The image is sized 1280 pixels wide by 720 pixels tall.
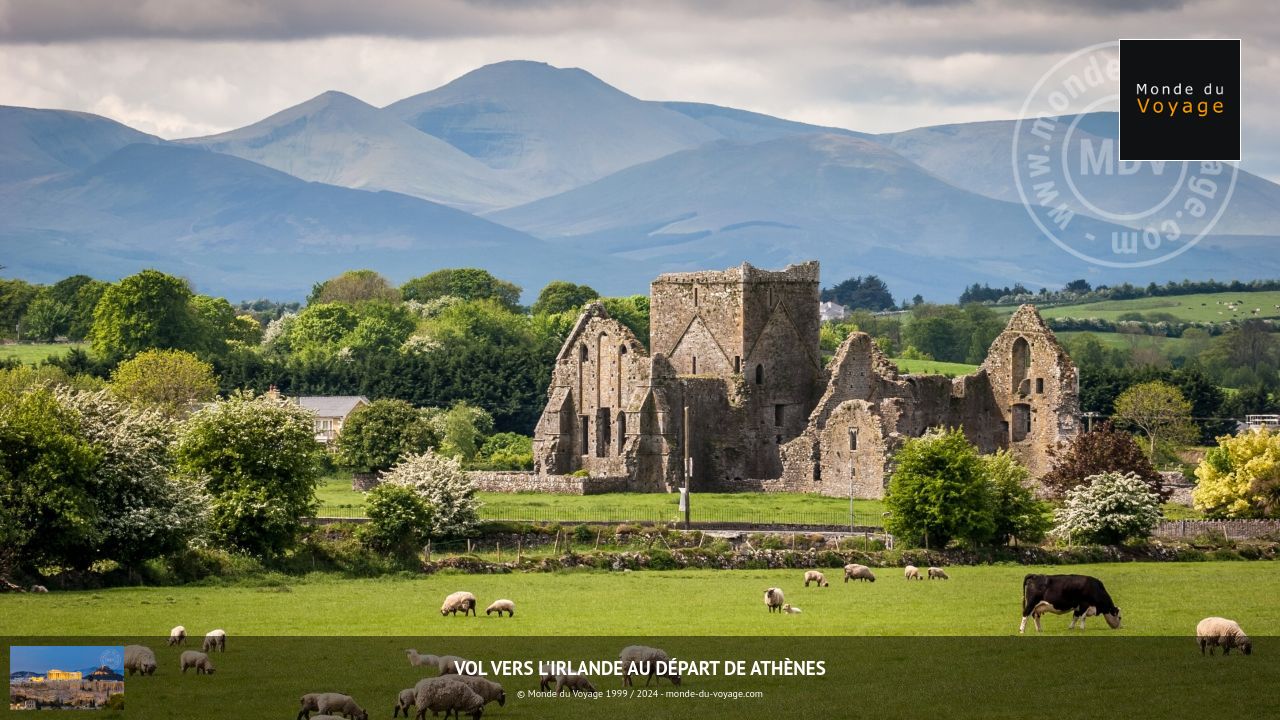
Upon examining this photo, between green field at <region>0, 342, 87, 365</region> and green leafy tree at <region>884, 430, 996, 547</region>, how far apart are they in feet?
270

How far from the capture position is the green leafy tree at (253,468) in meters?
56.8

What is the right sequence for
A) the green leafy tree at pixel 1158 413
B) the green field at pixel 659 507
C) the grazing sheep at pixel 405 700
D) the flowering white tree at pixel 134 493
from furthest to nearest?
the green leafy tree at pixel 1158 413
the green field at pixel 659 507
the flowering white tree at pixel 134 493
the grazing sheep at pixel 405 700

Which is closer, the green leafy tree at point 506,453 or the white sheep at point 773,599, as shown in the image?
the white sheep at point 773,599

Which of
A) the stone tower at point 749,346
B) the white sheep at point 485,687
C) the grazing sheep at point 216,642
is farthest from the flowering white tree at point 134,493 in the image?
the stone tower at point 749,346

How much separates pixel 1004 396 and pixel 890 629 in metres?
45.8

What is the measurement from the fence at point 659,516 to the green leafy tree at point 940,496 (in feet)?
21.5

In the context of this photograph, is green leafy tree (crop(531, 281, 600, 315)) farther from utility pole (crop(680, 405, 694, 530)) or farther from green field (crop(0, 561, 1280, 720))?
green field (crop(0, 561, 1280, 720))

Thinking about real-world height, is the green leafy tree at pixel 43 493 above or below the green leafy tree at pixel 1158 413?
below

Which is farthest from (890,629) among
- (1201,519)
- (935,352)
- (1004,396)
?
(935,352)

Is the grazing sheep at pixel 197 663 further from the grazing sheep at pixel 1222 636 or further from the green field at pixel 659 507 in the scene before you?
the green field at pixel 659 507

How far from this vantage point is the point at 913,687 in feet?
117

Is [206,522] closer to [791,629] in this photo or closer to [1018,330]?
[791,629]

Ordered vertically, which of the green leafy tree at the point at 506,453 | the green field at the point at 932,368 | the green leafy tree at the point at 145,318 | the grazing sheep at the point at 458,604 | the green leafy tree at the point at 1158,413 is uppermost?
the green leafy tree at the point at 145,318

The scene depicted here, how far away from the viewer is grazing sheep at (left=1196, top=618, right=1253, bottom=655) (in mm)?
38844
